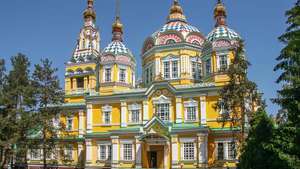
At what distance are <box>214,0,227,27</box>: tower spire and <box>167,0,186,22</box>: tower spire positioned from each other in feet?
16.8

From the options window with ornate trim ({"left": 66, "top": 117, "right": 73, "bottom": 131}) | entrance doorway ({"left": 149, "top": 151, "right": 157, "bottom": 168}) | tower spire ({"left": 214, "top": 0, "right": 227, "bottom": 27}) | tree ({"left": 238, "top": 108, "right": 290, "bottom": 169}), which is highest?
tower spire ({"left": 214, "top": 0, "right": 227, "bottom": 27})

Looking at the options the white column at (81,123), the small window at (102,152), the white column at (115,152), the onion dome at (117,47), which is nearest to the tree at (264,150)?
the white column at (115,152)

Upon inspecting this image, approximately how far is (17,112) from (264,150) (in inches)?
828

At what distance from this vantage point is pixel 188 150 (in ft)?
127

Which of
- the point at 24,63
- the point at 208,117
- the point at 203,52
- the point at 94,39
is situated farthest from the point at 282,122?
the point at 94,39

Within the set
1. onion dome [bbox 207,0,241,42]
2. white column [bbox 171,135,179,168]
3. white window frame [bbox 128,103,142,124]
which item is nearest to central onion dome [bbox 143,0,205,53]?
onion dome [bbox 207,0,241,42]

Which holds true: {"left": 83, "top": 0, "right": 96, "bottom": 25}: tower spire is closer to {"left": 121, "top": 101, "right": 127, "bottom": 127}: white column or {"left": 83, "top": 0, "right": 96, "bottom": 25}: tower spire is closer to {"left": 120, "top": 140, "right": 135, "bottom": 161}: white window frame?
{"left": 121, "top": 101, "right": 127, "bottom": 127}: white column

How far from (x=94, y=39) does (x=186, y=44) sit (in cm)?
2195

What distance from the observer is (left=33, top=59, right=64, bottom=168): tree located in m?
36.1

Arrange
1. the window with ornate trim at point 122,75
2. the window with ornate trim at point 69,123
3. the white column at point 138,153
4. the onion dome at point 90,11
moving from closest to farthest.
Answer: the white column at point 138,153 → the window with ornate trim at point 122,75 → the window with ornate trim at point 69,123 → the onion dome at point 90,11

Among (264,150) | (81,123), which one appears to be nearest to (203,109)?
(81,123)

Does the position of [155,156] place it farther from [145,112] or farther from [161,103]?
[161,103]

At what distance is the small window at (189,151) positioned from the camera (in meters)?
38.7

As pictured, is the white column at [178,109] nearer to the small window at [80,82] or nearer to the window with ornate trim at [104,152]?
the window with ornate trim at [104,152]
